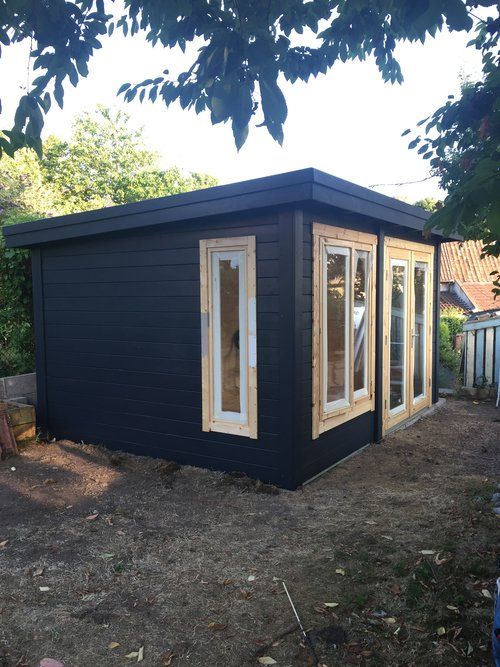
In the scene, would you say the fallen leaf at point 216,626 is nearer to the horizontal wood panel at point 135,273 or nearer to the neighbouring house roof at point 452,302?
the horizontal wood panel at point 135,273

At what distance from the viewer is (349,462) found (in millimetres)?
5594

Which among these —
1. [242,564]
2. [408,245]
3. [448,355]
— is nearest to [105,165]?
[448,355]

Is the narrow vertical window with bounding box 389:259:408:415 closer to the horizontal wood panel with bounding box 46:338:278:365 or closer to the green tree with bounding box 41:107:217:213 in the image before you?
the horizontal wood panel with bounding box 46:338:278:365

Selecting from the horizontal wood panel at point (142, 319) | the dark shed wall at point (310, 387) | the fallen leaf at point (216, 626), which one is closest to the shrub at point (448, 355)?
the dark shed wall at point (310, 387)

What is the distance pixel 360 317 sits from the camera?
5.84m

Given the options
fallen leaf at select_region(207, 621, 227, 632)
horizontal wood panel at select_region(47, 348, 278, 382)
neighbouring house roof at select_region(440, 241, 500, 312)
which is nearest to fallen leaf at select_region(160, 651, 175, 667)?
fallen leaf at select_region(207, 621, 227, 632)

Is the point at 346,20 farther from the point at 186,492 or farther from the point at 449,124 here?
the point at 186,492

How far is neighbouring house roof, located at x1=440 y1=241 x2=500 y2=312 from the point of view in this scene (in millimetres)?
19062

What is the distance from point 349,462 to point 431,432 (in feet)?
5.85

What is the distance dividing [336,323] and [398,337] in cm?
181

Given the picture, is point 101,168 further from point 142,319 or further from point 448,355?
point 142,319

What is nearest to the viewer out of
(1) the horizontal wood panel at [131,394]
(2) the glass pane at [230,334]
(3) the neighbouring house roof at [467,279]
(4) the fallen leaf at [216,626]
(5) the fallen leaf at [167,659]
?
(5) the fallen leaf at [167,659]

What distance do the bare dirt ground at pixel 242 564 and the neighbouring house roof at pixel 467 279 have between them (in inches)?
579

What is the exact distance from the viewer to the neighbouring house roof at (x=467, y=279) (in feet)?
62.5
